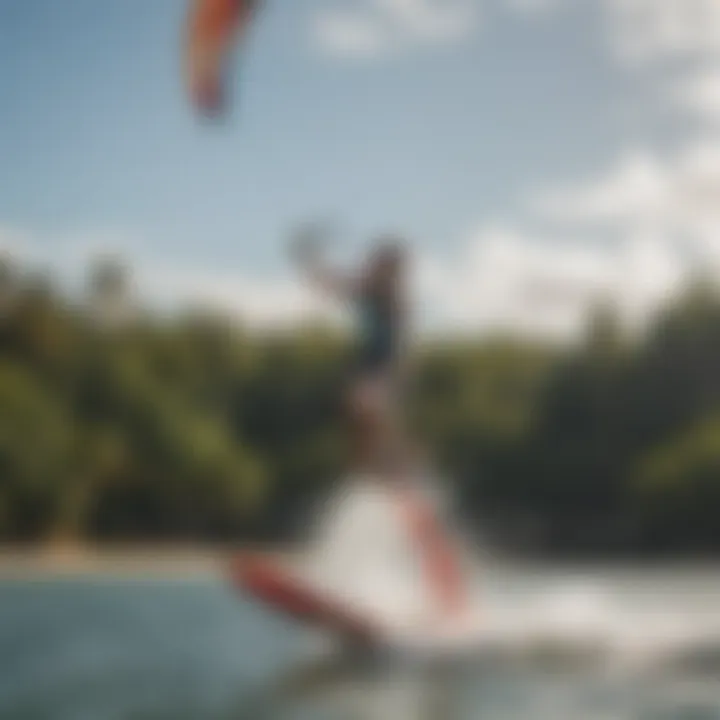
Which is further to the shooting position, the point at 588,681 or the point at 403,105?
the point at 403,105

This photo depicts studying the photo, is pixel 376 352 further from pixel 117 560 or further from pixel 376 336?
pixel 117 560

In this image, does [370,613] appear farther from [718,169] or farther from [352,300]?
[718,169]

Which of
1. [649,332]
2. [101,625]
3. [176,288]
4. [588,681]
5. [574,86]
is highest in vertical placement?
[574,86]

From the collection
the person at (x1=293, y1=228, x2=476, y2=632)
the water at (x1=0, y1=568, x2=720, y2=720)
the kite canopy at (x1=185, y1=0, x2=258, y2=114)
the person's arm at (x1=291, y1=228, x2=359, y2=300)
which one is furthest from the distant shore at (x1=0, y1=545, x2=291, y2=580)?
the kite canopy at (x1=185, y1=0, x2=258, y2=114)

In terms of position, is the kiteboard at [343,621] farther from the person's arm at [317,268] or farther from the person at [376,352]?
the person's arm at [317,268]

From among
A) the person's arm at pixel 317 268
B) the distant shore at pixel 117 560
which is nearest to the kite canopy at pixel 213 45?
the person's arm at pixel 317 268

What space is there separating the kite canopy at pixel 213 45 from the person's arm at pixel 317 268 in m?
0.19

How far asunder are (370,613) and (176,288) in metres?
0.42

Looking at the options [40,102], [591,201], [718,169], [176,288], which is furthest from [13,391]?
[718,169]

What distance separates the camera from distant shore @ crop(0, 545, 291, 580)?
55.6 inches

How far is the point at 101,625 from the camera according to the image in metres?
1.42

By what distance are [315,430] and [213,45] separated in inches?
17.7

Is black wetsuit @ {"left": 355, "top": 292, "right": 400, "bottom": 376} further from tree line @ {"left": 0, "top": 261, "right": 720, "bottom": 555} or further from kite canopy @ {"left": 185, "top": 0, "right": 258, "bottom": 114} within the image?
kite canopy @ {"left": 185, "top": 0, "right": 258, "bottom": 114}

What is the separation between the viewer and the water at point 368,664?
1365 millimetres
